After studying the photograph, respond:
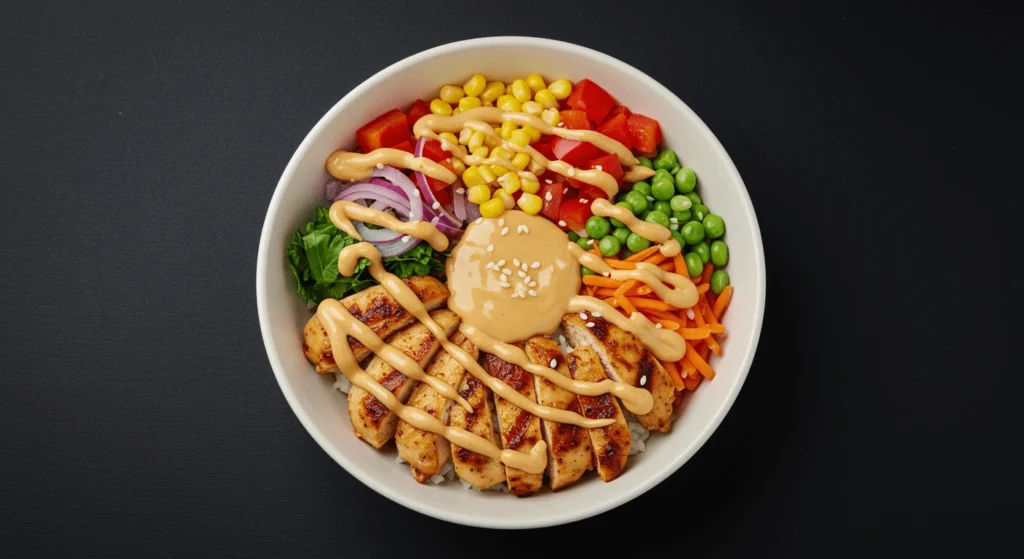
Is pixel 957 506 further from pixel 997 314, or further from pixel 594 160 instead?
pixel 594 160

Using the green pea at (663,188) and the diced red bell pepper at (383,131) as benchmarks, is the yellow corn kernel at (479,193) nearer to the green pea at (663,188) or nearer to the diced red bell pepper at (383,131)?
the diced red bell pepper at (383,131)

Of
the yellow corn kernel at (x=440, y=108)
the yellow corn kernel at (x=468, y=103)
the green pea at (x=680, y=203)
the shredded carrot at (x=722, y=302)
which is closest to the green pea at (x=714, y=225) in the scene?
the green pea at (x=680, y=203)

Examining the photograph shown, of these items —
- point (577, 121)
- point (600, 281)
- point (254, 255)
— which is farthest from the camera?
point (254, 255)

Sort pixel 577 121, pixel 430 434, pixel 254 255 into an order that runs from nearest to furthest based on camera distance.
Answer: pixel 430 434, pixel 577 121, pixel 254 255

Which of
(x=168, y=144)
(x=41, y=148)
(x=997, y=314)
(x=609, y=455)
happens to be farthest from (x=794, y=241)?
(x=41, y=148)

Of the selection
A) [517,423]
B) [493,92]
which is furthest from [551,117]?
[517,423]

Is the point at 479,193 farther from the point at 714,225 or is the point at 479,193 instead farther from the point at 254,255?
the point at 254,255

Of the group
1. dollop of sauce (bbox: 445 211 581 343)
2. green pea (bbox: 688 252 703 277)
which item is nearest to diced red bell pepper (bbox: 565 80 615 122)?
dollop of sauce (bbox: 445 211 581 343)
